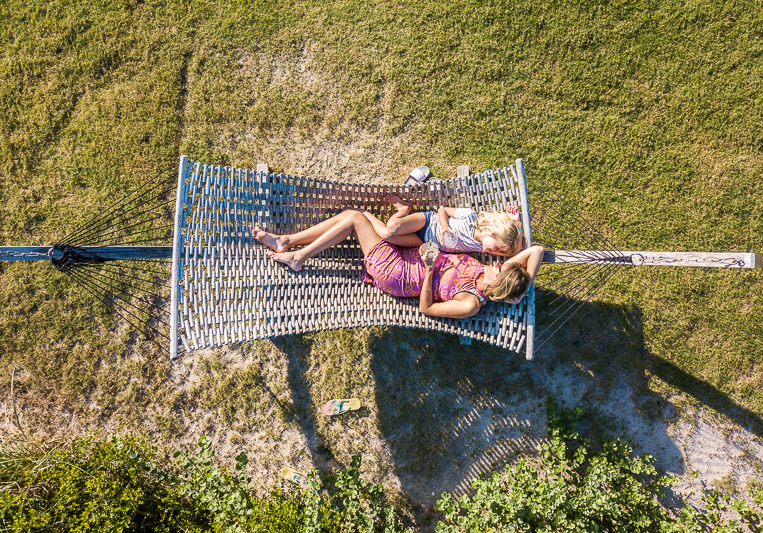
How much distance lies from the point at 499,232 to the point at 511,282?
347mm

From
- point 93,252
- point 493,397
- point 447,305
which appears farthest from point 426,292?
point 93,252

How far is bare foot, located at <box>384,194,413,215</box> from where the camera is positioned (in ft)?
10.5

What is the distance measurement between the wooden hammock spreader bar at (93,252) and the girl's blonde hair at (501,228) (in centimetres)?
216

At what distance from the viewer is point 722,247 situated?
4.00 m

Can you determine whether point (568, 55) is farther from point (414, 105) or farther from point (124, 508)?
point (124, 508)

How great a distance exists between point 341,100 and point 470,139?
4.12 feet

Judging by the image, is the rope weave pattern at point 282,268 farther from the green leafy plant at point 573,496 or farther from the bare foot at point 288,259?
the green leafy plant at point 573,496

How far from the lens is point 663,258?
294 centimetres

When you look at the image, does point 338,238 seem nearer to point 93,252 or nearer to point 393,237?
point 393,237

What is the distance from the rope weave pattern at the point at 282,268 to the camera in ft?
10.1

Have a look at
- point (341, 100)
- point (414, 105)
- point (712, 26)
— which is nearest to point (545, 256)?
point (414, 105)

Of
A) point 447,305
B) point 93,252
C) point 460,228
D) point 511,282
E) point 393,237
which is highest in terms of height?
point 460,228

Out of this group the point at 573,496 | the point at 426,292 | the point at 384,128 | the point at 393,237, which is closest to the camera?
the point at 426,292

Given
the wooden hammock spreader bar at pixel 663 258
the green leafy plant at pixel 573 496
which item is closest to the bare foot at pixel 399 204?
the wooden hammock spreader bar at pixel 663 258
